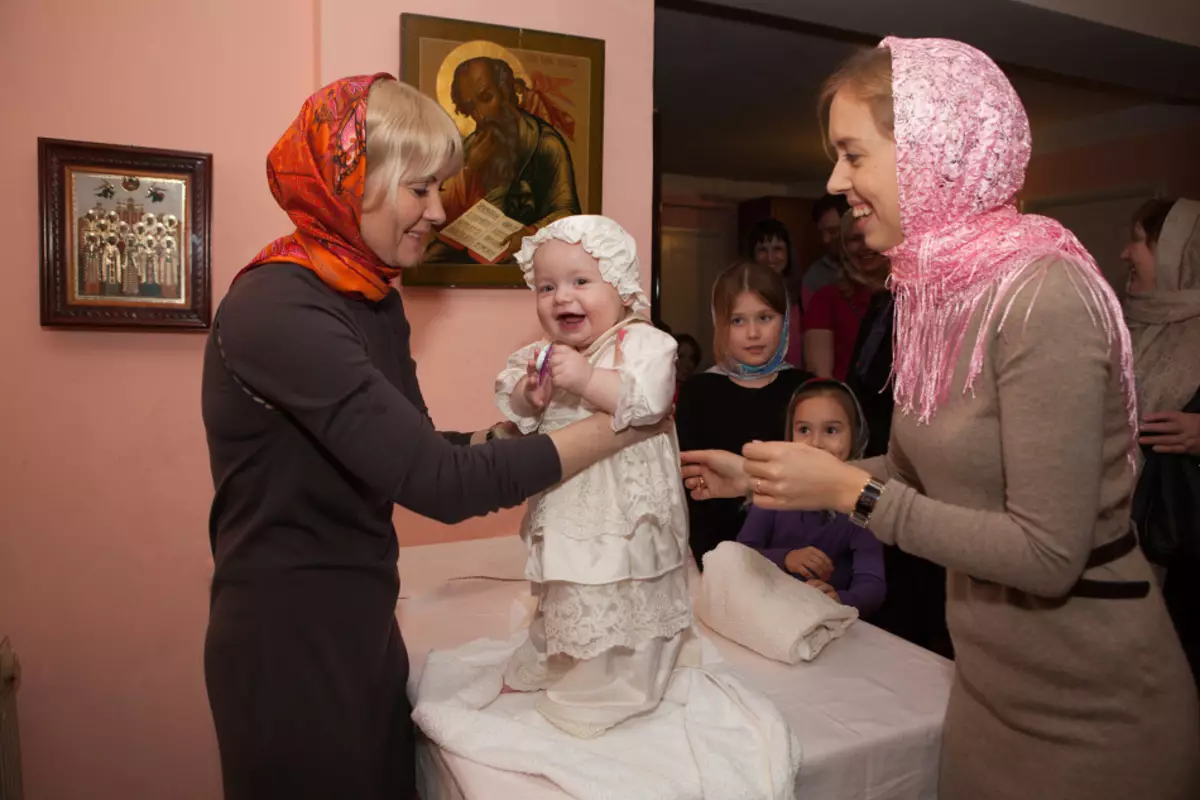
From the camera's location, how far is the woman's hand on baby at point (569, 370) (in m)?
1.27

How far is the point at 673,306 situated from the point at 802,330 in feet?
15.7

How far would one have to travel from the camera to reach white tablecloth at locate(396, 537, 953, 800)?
1.27 meters

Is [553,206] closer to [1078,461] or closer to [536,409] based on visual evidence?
[536,409]

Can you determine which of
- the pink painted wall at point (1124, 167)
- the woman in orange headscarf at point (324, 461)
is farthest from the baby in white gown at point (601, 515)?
the pink painted wall at point (1124, 167)

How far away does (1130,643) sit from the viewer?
1063mm

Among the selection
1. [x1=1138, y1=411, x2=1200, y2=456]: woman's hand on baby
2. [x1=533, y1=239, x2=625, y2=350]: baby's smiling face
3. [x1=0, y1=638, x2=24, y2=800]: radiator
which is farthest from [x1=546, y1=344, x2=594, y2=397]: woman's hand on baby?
[x1=1138, y1=411, x2=1200, y2=456]: woman's hand on baby

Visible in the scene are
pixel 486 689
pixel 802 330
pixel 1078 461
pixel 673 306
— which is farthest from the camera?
pixel 673 306

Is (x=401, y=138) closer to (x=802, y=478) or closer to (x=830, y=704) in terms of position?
(x=802, y=478)

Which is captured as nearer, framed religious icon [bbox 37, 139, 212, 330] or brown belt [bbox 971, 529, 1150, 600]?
brown belt [bbox 971, 529, 1150, 600]

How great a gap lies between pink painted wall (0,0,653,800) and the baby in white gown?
3.37 ft

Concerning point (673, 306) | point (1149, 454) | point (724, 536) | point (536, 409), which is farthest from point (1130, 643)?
point (673, 306)

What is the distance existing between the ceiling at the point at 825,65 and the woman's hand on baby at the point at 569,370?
1923 millimetres

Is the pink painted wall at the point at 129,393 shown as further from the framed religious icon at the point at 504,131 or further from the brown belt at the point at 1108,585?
the brown belt at the point at 1108,585

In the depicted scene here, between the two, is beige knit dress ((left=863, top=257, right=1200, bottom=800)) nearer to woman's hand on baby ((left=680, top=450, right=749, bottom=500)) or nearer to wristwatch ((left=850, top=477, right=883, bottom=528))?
wristwatch ((left=850, top=477, right=883, bottom=528))
